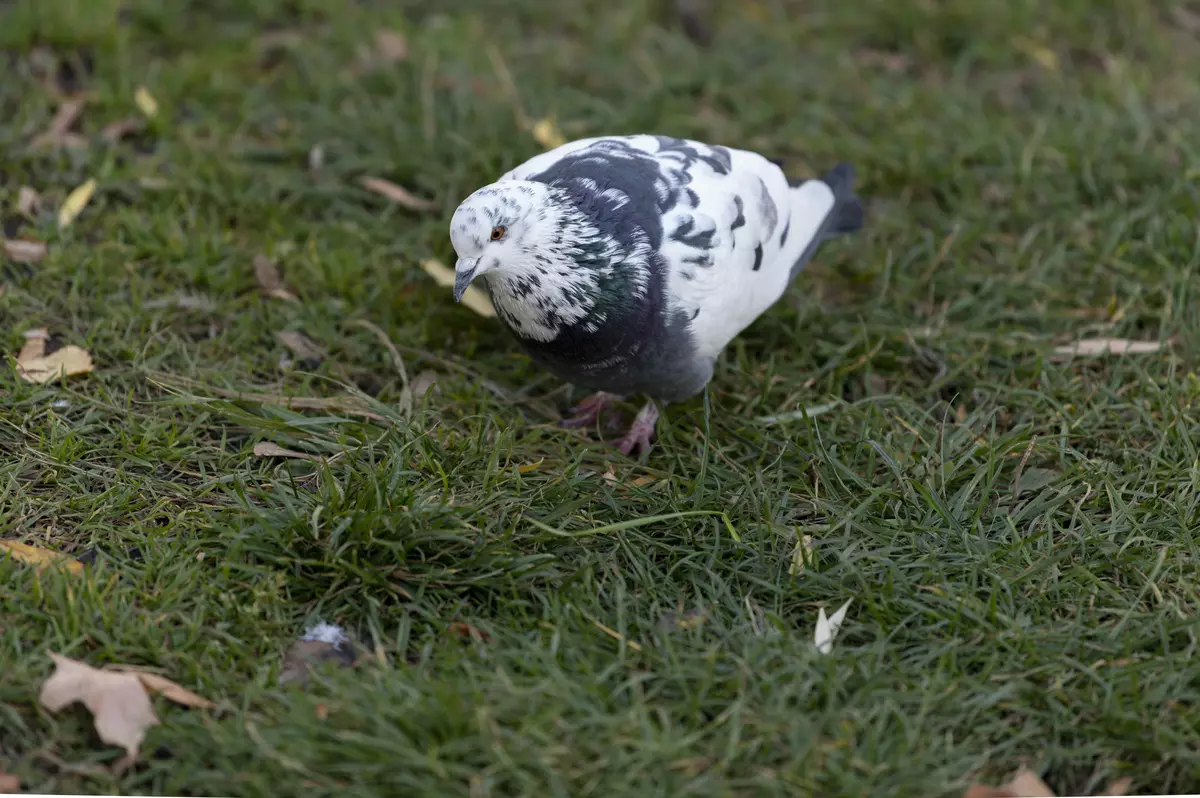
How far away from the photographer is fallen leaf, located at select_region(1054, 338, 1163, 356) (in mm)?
3934

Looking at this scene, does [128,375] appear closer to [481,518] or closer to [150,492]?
[150,492]

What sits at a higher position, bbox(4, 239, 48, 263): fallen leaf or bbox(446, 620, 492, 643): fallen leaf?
bbox(4, 239, 48, 263): fallen leaf

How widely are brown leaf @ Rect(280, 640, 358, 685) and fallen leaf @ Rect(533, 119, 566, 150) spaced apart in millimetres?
2492

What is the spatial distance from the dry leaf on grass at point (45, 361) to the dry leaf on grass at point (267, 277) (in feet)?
2.24

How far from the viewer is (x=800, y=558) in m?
3.09

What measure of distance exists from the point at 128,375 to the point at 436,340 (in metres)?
1.04

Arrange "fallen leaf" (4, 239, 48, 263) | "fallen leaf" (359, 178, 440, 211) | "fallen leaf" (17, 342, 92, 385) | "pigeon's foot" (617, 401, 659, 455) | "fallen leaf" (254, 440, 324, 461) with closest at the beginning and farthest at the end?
"fallen leaf" (254, 440, 324, 461), "fallen leaf" (17, 342, 92, 385), "pigeon's foot" (617, 401, 659, 455), "fallen leaf" (4, 239, 48, 263), "fallen leaf" (359, 178, 440, 211)

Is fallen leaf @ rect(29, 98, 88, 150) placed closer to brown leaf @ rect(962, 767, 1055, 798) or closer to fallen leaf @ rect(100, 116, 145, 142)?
fallen leaf @ rect(100, 116, 145, 142)

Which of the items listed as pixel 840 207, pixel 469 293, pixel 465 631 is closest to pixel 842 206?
pixel 840 207

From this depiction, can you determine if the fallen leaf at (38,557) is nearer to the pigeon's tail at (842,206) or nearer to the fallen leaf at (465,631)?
the fallen leaf at (465,631)

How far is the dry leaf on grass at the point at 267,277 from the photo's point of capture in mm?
4118

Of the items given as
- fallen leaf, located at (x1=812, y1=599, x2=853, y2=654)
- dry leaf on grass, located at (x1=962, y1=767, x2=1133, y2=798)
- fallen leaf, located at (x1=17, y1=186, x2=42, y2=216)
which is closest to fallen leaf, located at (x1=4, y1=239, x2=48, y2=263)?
fallen leaf, located at (x1=17, y1=186, x2=42, y2=216)

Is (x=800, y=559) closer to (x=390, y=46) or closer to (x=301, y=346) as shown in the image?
(x=301, y=346)

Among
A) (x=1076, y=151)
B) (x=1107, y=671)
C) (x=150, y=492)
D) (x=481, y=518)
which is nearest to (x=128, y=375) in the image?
(x=150, y=492)
